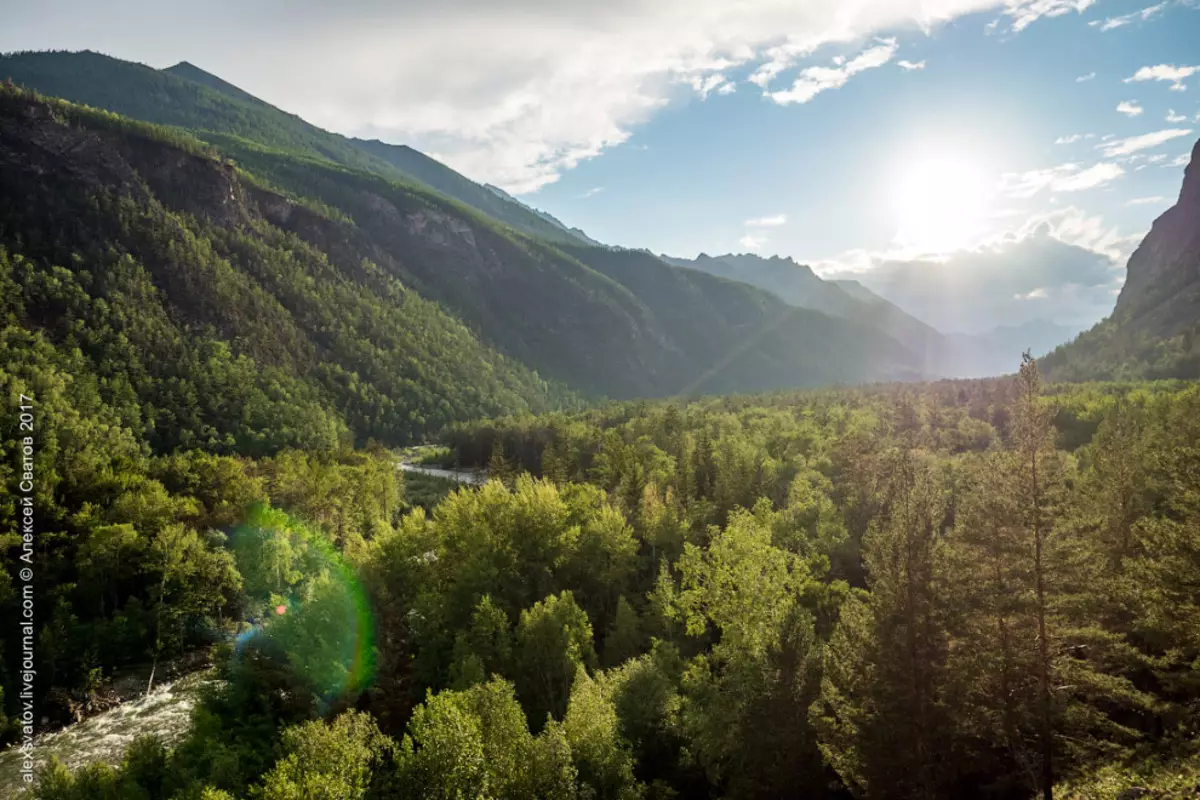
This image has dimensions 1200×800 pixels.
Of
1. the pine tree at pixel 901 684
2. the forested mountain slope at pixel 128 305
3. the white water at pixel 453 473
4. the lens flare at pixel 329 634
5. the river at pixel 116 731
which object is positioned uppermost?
the forested mountain slope at pixel 128 305

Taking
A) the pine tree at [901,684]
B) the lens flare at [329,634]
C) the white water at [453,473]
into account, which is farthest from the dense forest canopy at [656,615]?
the white water at [453,473]

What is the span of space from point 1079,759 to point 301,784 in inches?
1359

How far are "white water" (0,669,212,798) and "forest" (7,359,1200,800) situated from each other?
5328 millimetres

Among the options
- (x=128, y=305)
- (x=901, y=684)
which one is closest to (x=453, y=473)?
(x=128, y=305)

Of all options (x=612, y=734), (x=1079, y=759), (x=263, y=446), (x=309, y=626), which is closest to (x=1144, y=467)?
(x=1079, y=759)

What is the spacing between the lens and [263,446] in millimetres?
162125

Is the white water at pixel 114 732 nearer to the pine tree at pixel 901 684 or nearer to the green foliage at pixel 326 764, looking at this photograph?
the green foliage at pixel 326 764

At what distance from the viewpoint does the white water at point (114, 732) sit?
164ft

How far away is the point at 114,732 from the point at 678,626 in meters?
48.8

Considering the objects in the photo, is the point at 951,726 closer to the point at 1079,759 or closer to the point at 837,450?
the point at 1079,759

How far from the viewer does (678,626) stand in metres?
53.1

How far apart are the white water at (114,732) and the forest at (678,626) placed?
5328 mm

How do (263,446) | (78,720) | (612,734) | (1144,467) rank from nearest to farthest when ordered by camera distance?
(612,734), (1144,467), (78,720), (263,446)

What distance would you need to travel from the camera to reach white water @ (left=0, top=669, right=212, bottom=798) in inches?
1971
